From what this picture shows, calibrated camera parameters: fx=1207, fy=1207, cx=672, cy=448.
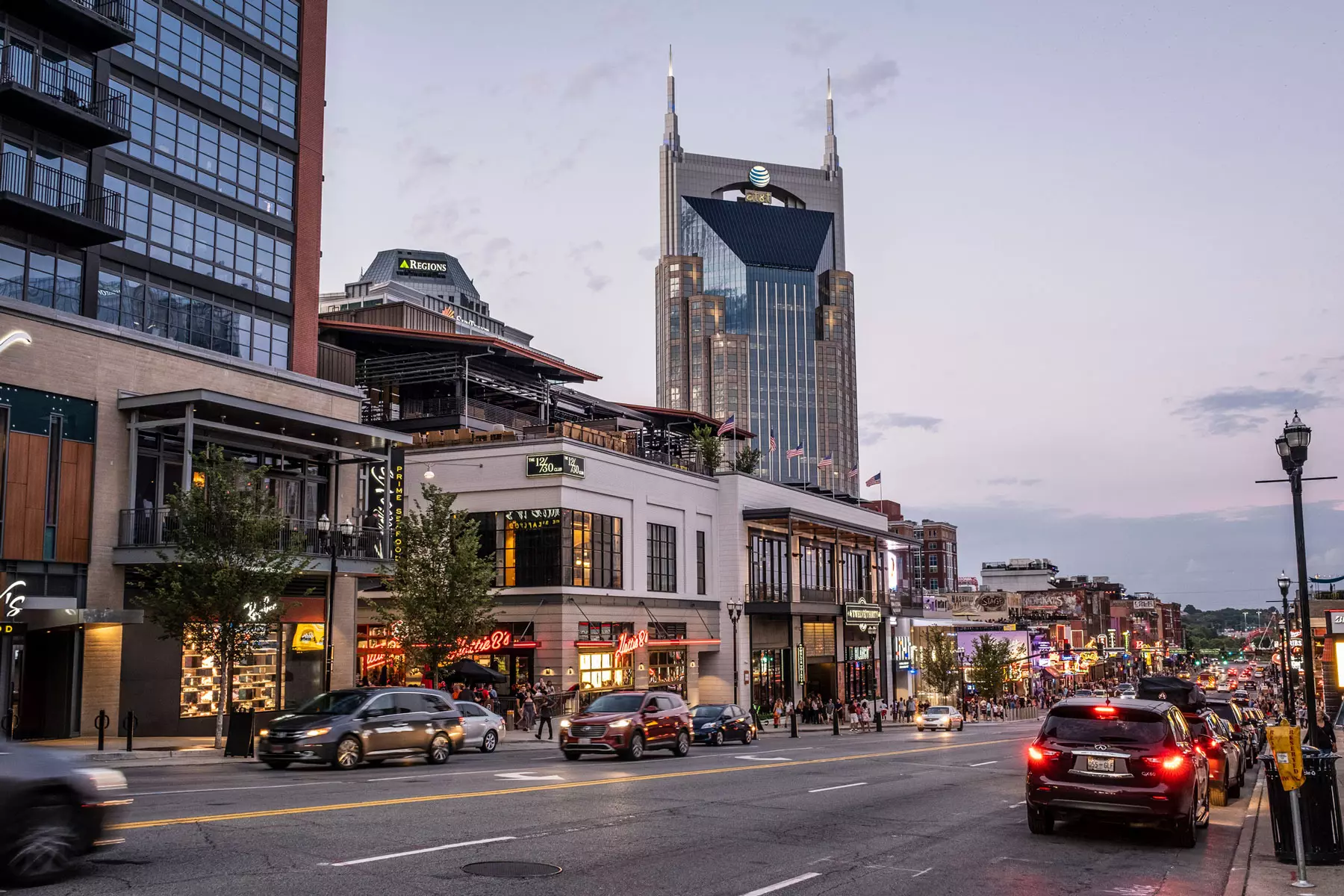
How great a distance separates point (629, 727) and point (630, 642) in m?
25.6

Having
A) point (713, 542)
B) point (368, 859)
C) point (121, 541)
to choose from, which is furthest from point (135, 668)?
point (713, 542)

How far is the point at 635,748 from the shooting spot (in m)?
28.4

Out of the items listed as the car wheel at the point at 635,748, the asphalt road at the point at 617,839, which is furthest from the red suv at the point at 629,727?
the asphalt road at the point at 617,839

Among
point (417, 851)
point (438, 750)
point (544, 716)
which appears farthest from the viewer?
point (544, 716)

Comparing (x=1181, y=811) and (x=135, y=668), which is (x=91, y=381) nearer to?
(x=135, y=668)

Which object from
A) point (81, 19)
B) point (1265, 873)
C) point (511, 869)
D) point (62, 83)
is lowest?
point (1265, 873)

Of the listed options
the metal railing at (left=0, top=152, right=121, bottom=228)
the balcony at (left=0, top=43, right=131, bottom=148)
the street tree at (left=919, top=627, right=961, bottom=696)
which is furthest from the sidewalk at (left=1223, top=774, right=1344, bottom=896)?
the street tree at (left=919, top=627, right=961, bottom=696)

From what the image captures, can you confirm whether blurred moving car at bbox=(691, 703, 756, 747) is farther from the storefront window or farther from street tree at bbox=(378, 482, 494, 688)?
the storefront window

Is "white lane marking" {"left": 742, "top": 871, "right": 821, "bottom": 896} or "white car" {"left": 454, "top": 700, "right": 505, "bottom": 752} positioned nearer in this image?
"white lane marking" {"left": 742, "top": 871, "right": 821, "bottom": 896}

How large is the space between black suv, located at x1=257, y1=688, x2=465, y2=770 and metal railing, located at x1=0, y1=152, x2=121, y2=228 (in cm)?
1711

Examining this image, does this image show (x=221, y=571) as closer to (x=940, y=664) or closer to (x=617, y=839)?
(x=617, y=839)

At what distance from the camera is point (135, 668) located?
1305 inches

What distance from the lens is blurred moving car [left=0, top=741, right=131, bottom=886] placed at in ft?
31.3

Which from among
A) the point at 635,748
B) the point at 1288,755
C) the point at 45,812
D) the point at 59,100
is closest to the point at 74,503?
the point at 59,100
